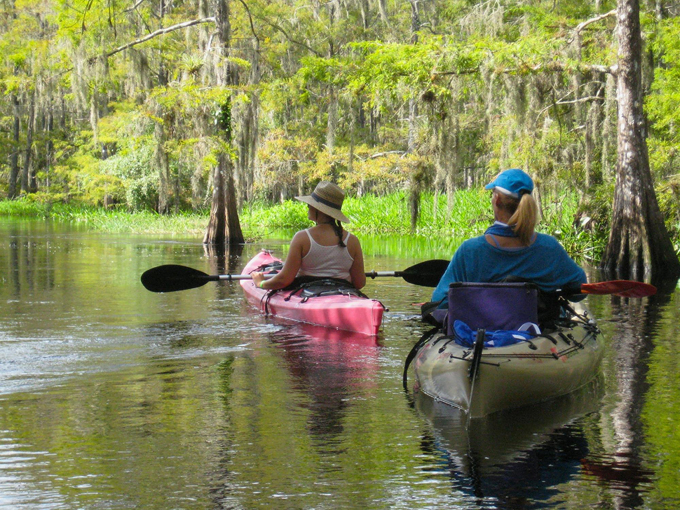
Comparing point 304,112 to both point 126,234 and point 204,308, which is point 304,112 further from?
point 204,308

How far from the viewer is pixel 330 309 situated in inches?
336

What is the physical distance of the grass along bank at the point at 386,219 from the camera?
18.8 meters

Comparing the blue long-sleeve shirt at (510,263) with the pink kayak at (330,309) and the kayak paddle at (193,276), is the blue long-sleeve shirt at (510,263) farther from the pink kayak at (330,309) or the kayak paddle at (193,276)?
the kayak paddle at (193,276)

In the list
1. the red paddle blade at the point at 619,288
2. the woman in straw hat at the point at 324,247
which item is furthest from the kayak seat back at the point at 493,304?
the woman in straw hat at the point at 324,247

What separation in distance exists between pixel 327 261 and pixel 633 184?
740cm

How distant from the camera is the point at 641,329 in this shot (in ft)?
29.6

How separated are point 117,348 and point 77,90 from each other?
14.2 meters

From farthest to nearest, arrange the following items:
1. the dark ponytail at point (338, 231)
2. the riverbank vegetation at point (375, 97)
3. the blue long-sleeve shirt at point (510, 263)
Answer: the riverbank vegetation at point (375, 97), the dark ponytail at point (338, 231), the blue long-sleeve shirt at point (510, 263)

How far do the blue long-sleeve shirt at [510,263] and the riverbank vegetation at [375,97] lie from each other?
991 cm

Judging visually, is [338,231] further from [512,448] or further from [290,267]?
[512,448]

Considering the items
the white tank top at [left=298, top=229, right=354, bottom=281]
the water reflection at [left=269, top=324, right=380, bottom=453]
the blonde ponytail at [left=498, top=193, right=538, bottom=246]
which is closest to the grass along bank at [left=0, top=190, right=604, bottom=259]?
the white tank top at [left=298, top=229, right=354, bottom=281]

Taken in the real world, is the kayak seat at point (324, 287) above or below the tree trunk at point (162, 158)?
below

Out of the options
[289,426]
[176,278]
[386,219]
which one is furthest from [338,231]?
[386,219]

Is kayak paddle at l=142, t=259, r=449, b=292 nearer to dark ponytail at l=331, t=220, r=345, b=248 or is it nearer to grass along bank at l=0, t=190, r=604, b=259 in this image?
dark ponytail at l=331, t=220, r=345, b=248
